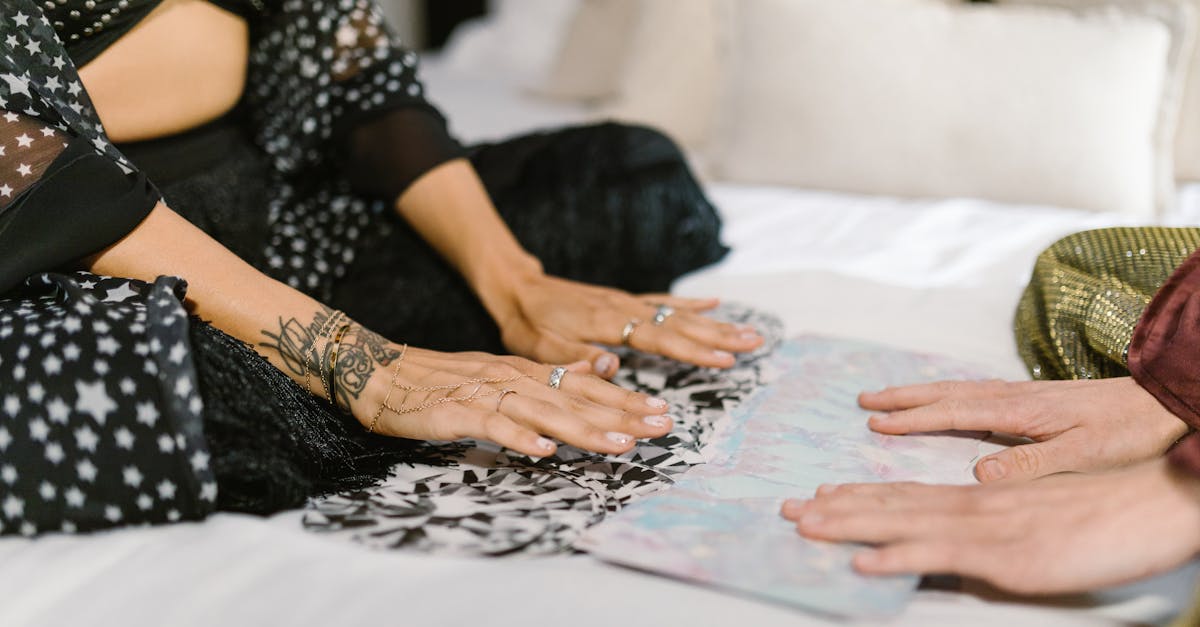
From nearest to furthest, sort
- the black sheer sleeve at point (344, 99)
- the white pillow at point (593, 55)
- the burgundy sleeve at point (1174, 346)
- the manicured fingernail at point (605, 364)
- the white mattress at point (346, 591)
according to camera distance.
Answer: the white mattress at point (346, 591) → the burgundy sleeve at point (1174, 346) → the manicured fingernail at point (605, 364) → the black sheer sleeve at point (344, 99) → the white pillow at point (593, 55)

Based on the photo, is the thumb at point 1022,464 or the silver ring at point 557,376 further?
the silver ring at point 557,376

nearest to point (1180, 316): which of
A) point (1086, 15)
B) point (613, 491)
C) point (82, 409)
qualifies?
point (613, 491)

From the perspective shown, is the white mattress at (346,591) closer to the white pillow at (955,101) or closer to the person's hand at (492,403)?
the person's hand at (492,403)

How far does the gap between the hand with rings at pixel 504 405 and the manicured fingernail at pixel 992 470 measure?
240 mm

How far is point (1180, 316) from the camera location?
706 mm

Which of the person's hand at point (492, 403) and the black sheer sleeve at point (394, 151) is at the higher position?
the black sheer sleeve at point (394, 151)

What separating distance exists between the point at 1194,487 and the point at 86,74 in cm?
100

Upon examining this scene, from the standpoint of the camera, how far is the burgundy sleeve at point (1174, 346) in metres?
0.69

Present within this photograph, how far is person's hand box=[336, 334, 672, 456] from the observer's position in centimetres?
74

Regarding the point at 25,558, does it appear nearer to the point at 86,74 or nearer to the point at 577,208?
the point at 86,74

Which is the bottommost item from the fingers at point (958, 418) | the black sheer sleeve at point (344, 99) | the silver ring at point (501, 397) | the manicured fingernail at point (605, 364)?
the manicured fingernail at point (605, 364)

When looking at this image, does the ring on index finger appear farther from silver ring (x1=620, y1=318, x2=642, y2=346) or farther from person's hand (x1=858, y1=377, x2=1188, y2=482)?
person's hand (x1=858, y1=377, x2=1188, y2=482)

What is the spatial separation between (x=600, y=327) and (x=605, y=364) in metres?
0.09

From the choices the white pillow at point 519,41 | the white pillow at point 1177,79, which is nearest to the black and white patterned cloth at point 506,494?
the white pillow at point 1177,79
